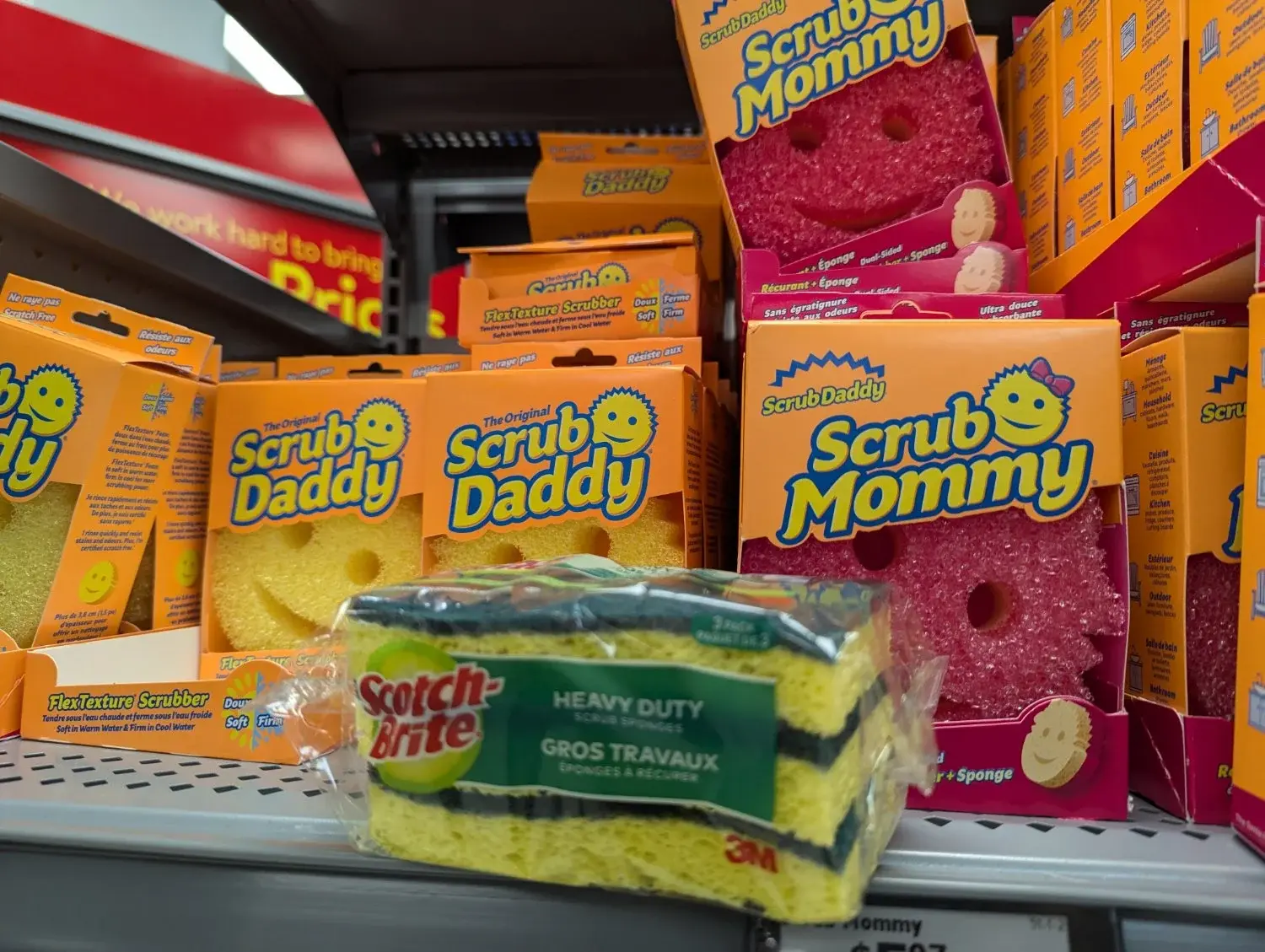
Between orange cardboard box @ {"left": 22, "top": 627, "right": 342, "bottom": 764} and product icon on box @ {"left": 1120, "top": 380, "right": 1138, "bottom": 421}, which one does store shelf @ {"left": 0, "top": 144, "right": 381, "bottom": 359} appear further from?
product icon on box @ {"left": 1120, "top": 380, "right": 1138, "bottom": 421}

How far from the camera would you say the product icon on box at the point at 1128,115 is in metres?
0.79

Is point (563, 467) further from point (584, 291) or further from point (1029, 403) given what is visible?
point (1029, 403)

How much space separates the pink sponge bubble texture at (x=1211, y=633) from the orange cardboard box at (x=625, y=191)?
0.74 meters

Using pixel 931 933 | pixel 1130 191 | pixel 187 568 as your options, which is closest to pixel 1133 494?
pixel 1130 191

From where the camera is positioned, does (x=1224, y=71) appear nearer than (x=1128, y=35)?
Yes

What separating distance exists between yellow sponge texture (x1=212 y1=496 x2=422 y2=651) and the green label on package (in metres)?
0.35

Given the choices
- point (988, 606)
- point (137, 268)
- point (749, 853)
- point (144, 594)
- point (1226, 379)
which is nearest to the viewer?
point (749, 853)

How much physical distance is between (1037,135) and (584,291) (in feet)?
1.86

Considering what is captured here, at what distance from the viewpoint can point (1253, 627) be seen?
59 centimetres

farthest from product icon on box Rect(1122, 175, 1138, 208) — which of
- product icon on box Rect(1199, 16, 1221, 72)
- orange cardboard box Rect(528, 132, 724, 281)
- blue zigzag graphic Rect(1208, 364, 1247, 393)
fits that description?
orange cardboard box Rect(528, 132, 724, 281)

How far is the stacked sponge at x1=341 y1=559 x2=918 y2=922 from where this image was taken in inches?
19.1

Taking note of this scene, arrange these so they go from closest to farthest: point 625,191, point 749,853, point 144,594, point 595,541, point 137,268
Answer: point 749,853 < point 595,541 < point 144,594 < point 137,268 < point 625,191

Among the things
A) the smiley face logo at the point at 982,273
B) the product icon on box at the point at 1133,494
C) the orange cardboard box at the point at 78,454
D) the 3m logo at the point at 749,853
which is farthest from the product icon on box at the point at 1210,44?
the orange cardboard box at the point at 78,454

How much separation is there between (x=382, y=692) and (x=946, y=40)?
0.88 meters
